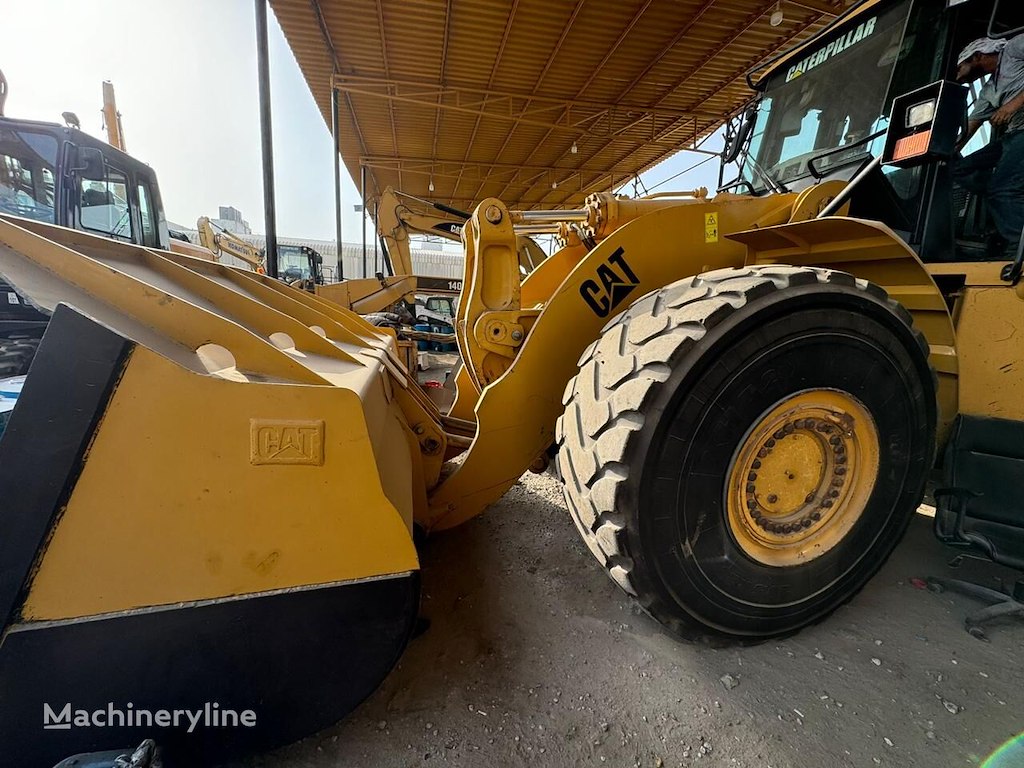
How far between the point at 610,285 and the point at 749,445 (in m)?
0.81

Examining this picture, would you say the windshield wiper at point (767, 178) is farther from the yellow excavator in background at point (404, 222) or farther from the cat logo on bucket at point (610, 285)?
the yellow excavator in background at point (404, 222)

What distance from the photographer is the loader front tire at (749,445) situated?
1.47 metres

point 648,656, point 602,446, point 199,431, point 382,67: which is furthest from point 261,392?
point 382,67

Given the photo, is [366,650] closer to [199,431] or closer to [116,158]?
[199,431]

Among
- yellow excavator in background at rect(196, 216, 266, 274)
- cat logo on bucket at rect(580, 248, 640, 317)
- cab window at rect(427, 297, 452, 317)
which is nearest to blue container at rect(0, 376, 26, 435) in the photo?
cat logo on bucket at rect(580, 248, 640, 317)

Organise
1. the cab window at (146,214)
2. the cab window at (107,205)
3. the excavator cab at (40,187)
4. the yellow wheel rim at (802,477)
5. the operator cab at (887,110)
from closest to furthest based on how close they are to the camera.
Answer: the yellow wheel rim at (802,477)
the operator cab at (887,110)
the excavator cab at (40,187)
the cab window at (107,205)
the cab window at (146,214)

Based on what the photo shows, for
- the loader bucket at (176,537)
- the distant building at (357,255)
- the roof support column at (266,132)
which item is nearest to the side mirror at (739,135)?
the loader bucket at (176,537)

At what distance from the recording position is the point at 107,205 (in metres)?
5.77

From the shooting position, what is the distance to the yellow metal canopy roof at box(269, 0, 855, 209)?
24.2ft

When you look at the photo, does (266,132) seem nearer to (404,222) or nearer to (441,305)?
(404,222)

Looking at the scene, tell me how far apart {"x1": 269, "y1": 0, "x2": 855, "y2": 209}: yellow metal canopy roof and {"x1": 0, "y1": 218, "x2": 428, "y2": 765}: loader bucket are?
26.9 ft

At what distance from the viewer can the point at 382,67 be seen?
30.1ft

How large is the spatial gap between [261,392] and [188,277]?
77 cm

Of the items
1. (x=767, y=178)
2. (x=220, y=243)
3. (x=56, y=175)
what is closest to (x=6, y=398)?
(x=767, y=178)
